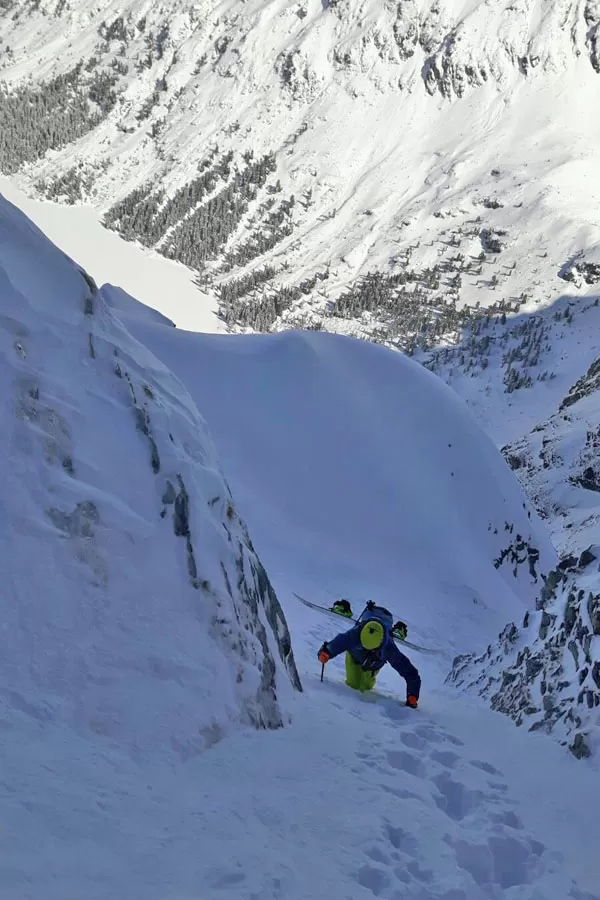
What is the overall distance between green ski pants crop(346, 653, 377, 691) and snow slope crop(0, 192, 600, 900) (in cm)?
27

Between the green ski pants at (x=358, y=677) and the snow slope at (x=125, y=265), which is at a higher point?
the snow slope at (x=125, y=265)

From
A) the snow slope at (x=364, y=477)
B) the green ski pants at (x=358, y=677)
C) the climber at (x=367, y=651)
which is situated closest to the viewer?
the climber at (x=367, y=651)

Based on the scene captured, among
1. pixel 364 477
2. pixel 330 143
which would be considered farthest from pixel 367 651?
pixel 330 143

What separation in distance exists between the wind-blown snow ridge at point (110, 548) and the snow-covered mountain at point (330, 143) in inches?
3588

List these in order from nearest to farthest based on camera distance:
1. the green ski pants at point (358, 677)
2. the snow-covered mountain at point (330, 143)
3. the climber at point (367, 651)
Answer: the climber at point (367, 651) < the green ski pants at point (358, 677) < the snow-covered mountain at point (330, 143)

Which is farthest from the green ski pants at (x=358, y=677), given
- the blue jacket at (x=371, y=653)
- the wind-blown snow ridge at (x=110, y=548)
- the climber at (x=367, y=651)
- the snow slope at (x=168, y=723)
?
the wind-blown snow ridge at (x=110, y=548)

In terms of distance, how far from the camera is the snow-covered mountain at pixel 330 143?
11325 centimetres

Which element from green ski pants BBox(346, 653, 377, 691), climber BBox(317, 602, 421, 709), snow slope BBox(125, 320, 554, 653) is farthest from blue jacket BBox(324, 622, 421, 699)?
snow slope BBox(125, 320, 554, 653)

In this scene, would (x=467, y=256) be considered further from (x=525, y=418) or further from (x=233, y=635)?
(x=233, y=635)

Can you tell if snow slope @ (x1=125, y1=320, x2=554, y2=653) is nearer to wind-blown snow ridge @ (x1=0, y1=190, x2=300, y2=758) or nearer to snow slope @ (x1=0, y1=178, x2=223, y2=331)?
wind-blown snow ridge @ (x1=0, y1=190, x2=300, y2=758)

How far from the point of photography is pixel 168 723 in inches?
181

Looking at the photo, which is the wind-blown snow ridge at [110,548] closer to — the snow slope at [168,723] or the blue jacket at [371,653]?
the snow slope at [168,723]

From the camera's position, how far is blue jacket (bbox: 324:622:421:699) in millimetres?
8195

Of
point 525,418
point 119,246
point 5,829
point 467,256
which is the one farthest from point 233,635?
point 467,256
